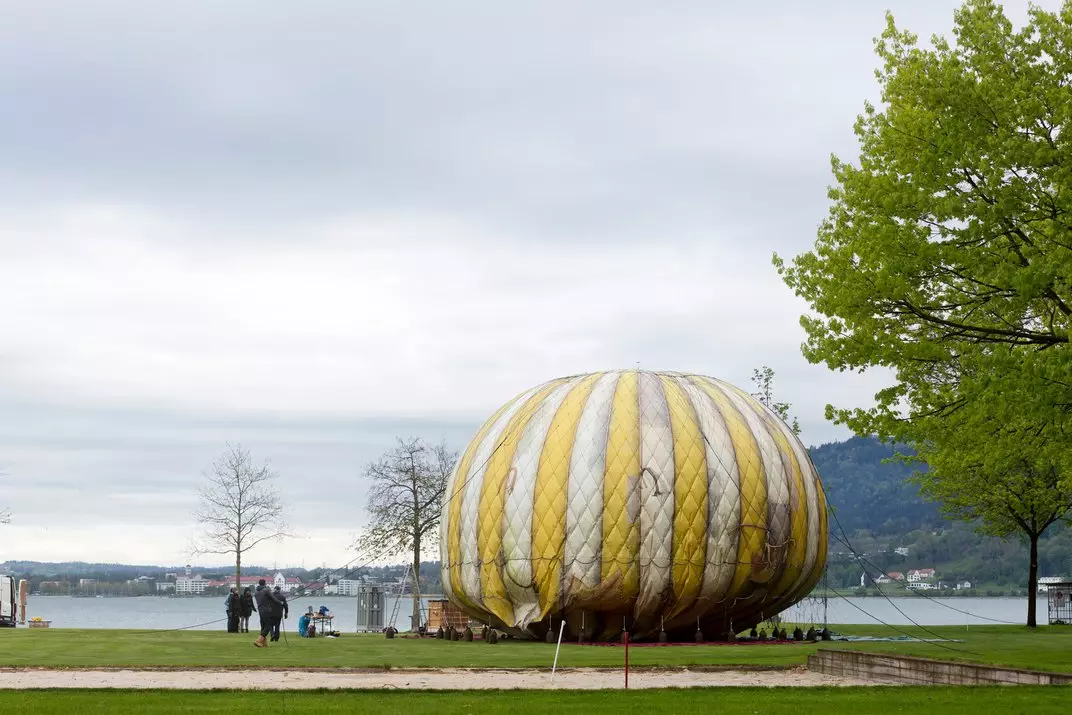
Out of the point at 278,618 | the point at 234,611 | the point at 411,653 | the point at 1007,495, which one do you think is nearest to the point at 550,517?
the point at 411,653

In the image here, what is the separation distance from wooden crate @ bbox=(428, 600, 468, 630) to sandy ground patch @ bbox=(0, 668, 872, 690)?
1564 cm

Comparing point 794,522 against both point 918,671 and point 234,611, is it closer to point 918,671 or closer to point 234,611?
point 918,671

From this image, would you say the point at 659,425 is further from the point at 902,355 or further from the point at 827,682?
the point at 827,682

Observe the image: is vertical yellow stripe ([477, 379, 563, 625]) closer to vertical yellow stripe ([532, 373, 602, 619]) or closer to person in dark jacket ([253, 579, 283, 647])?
vertical yellow stripe ([532, 373, 602, 619])

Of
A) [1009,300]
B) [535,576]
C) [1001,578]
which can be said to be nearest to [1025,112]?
[1009,300]

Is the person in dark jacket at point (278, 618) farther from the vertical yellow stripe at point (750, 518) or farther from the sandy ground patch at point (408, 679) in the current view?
the vertical yellow stripe at point (750, 518)

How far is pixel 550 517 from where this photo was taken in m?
31.5

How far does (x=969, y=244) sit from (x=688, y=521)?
11.6 meters

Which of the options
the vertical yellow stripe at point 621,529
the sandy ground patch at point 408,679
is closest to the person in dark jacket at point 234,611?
the vertical yellow stripe at point 621,529

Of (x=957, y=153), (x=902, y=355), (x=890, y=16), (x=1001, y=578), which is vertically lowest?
(x=1001, y=578)

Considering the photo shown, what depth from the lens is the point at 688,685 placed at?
1909 centimetres

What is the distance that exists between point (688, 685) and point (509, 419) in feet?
52.6

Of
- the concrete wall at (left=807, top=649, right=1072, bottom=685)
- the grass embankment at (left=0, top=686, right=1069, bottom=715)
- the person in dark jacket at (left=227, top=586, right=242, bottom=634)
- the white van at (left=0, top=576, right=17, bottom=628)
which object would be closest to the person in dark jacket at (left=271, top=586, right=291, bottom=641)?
the person in dark jacket at (left=227, top=586, right=242, bottom=634)

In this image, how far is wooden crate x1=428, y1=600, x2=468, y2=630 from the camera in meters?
38.5
